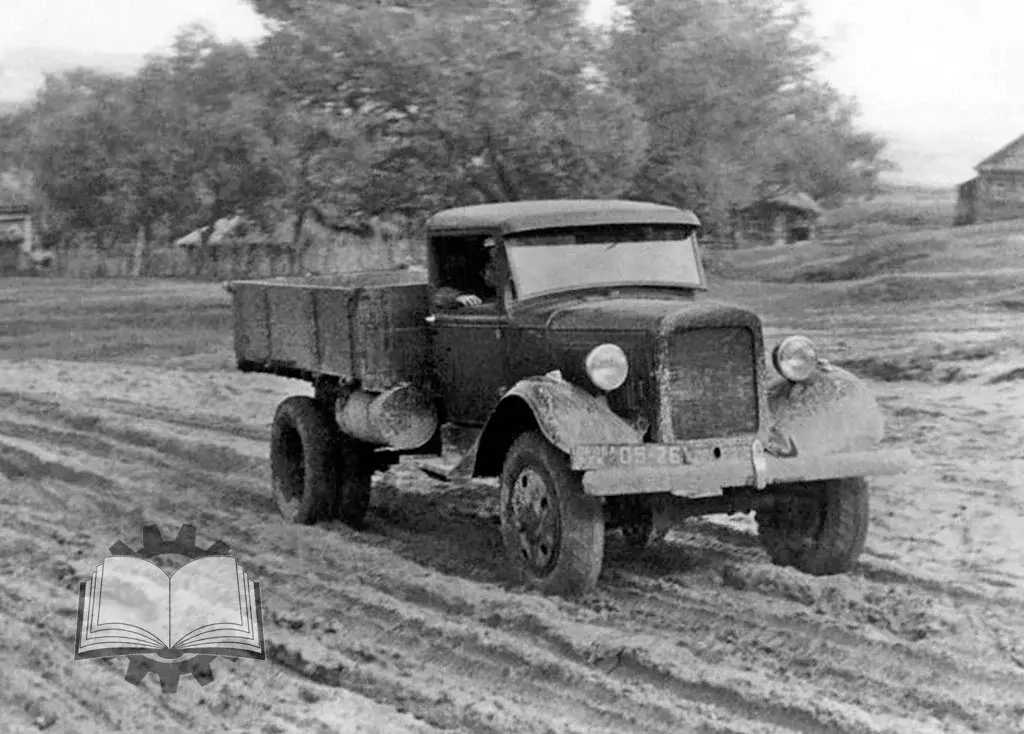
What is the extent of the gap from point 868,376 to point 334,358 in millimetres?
6426

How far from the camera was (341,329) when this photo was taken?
8367 millimetres

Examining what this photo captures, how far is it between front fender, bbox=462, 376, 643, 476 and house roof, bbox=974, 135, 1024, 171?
845 cm

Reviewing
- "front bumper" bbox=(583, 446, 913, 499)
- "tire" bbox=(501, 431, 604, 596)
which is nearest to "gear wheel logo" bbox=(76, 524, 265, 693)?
"tire" bbox=(501, 431, 604, 596)

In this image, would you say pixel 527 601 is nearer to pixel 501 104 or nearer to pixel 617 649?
pixel 617 649

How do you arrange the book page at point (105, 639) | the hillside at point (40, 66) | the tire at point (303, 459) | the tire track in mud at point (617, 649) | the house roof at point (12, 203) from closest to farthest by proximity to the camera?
1. the tire track in mud at point (617, 649)
2. the book page at point (105, 639)
3. the tire at point (303, 459)
4. the hillside at point (40, 66)
5. the house roof at point (12, 203)

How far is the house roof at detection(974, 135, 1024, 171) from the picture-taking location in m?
14.2

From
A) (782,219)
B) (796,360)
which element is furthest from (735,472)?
(782,219)

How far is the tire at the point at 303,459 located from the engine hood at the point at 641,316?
2.02 metres

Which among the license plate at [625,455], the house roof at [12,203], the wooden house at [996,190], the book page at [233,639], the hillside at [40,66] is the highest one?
the hillside at [40,66]

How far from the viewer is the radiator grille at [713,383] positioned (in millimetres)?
6730

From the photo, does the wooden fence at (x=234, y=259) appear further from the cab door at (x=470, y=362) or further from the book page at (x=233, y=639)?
the book page at (x=233, y=639)

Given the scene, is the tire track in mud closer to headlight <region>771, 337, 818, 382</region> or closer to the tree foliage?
headlight <region>771, 337, 818, 382</region>

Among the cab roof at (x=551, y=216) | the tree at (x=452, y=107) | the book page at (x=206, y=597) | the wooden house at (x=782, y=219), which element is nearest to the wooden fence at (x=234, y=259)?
the tree at (x=452, y=107)

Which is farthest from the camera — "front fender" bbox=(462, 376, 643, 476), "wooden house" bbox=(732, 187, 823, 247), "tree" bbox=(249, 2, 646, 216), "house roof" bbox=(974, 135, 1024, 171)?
"wooden house" bbox=(732, 187, 823, 247)
